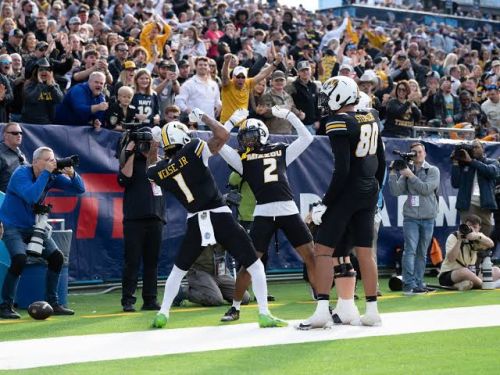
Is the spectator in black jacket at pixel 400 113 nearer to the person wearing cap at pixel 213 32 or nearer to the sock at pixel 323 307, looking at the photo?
the person wearing cap at pixel 213 32

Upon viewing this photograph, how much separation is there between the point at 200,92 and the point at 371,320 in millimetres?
6739

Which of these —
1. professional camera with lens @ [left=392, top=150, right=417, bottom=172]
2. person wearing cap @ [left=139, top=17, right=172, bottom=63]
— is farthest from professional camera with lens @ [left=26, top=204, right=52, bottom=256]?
person wearing cap @ [left=139, top=17, right=172, bottom=63]

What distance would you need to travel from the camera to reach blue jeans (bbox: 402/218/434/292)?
42.1 ft

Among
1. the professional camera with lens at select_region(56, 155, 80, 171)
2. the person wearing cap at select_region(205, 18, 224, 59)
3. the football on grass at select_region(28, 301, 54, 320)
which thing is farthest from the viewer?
the person wearing cap at select_region(205, 18, 224, 59)

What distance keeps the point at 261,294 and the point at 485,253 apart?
209 inches

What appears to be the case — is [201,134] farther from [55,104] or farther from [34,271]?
[34,271]

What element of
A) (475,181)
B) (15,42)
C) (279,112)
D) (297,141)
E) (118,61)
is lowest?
(475,181)

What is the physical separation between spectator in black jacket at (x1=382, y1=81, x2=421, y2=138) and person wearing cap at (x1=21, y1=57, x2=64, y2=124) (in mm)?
5469

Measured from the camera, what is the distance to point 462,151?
46.9 feet

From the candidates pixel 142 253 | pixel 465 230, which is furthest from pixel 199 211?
pixel 465 230

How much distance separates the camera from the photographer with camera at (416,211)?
506 inches

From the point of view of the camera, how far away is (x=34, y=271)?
10.9 metres

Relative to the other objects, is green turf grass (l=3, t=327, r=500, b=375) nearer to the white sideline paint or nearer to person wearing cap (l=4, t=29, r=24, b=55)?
the white sideline paint

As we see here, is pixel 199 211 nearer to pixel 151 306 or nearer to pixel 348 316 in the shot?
pixel 348 316
